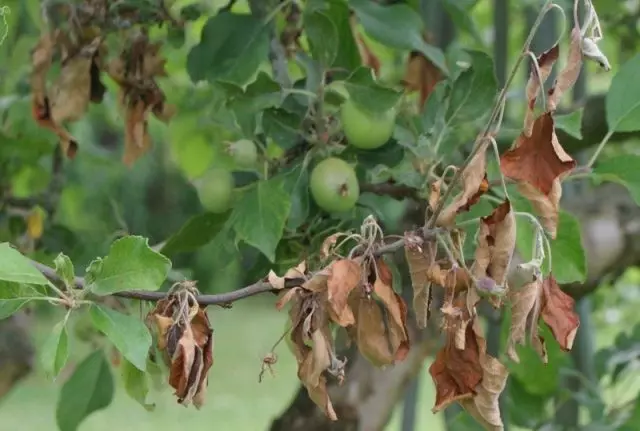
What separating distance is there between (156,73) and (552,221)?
1.05 feet

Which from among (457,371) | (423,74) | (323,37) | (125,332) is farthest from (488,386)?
(423,74)

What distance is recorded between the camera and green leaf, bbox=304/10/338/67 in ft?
1.64

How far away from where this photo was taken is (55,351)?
1.08 ft

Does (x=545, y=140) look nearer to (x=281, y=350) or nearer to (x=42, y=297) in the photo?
(x=42, y=297)

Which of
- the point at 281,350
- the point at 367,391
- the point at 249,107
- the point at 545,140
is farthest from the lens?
the point at 281,350

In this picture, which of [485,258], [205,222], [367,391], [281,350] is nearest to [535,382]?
[367,391]

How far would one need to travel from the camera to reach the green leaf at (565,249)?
445mm

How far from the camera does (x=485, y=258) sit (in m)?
0.31

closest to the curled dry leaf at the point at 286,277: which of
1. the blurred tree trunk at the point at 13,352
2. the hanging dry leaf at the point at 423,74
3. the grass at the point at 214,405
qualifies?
the hanging dry leaf at the point at 423,74

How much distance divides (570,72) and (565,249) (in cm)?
19

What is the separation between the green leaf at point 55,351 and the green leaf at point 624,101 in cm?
25

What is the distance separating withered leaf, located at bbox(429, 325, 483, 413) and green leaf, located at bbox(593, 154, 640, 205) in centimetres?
15

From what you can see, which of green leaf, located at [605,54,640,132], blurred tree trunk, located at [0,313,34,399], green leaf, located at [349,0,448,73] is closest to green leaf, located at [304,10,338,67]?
green leaf, located at [349,0,448,73]

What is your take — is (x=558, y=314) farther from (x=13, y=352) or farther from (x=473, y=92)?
(x=13, y=352)
